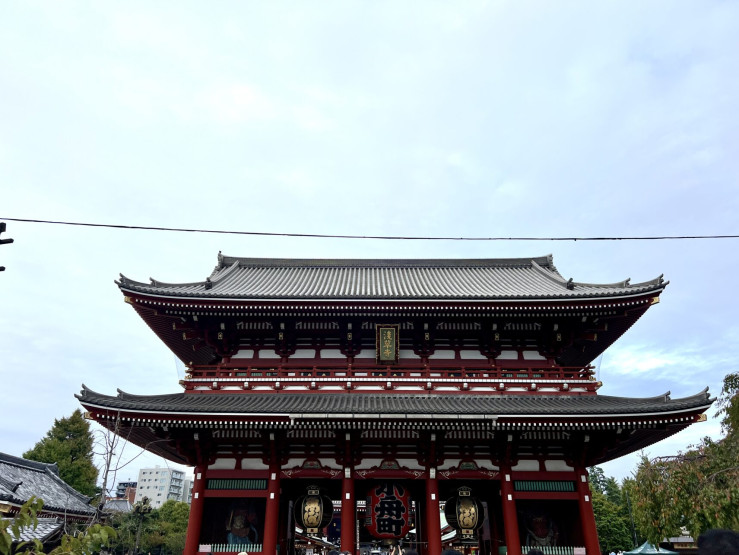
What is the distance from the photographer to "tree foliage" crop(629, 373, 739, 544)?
13.7m

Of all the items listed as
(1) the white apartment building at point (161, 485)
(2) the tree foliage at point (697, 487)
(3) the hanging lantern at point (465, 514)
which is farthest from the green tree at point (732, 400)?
(1) the white apartment building at point (161, 485)

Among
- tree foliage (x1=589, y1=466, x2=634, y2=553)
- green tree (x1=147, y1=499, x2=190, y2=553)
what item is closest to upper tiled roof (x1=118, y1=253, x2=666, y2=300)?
green tree (x1=147, y1=499, x2=190, y2=553)

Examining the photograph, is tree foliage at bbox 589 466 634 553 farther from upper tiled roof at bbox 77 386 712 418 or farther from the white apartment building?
the white apartment building

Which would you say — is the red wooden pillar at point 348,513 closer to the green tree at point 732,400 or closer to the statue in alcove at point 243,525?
the statue in alcove at point 243,525

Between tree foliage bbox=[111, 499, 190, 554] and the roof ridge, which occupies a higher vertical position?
the roof ridge

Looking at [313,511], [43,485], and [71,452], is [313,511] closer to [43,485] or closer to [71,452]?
[43,485]

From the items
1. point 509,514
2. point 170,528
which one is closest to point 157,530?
point 170,528

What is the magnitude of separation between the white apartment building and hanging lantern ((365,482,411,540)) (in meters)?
118

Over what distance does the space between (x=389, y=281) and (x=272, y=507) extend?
1211cm

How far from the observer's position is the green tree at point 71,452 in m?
41.8

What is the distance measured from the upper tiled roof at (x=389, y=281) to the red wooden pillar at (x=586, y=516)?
600cm

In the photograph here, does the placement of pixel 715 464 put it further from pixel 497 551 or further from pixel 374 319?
pixel 374 319

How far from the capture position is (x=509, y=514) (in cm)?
1527

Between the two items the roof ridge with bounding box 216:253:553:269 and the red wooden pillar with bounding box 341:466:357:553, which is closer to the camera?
the red wooden pillar with bounding box 341:466:357:553
